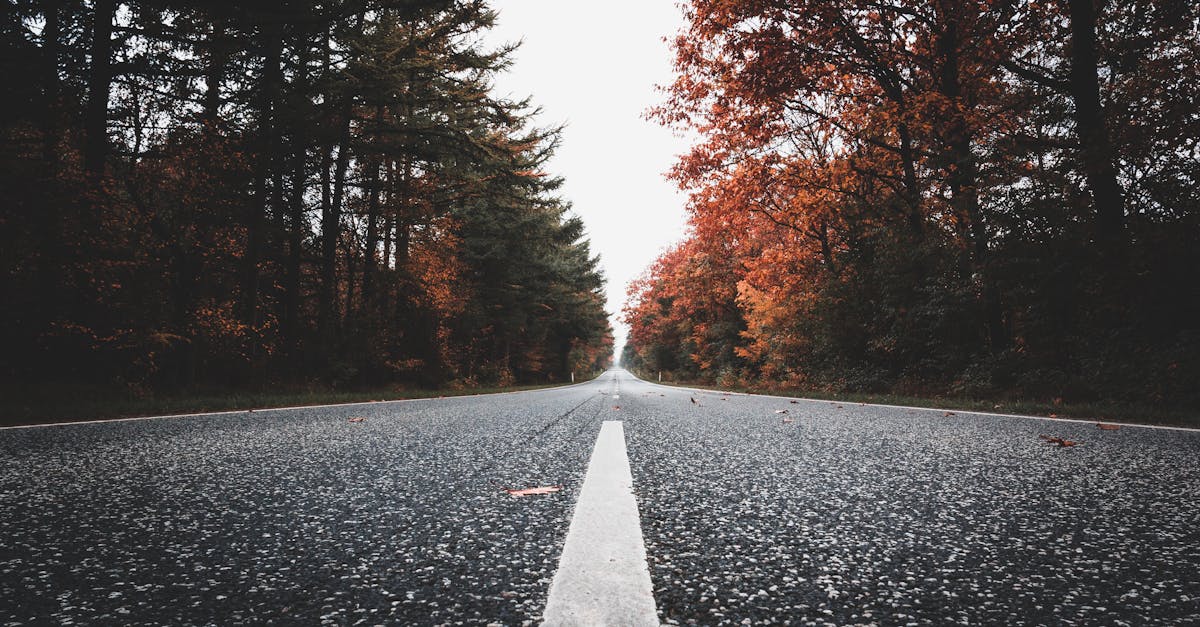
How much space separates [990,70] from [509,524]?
14.0 meters

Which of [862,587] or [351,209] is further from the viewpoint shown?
[351,209]

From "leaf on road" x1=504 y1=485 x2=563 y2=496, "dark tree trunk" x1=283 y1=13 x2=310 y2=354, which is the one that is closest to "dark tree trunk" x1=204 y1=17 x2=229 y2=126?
"dark tree trunk" x1=283 y1=13 x2=310 y2=354

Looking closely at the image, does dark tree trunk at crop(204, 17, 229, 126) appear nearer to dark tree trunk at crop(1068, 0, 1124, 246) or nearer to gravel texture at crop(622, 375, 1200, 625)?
gravel texture at crop(622, 375, 1200, 625)

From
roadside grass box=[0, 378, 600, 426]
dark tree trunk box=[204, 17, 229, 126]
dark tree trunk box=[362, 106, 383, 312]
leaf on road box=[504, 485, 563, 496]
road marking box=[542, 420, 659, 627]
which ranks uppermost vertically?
dark tree trunk box=[204, 17, 229, 126]

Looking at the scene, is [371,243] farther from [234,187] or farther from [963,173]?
[963,173]

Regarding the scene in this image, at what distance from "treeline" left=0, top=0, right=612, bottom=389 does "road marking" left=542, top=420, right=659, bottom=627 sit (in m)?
10.0

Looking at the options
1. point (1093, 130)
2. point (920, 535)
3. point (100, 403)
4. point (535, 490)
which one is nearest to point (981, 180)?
point (1093, 130)

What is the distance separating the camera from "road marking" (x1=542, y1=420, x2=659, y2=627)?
98cm

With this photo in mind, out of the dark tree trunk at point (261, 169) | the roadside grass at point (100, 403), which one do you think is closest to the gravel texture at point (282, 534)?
the roadside grass at point (100, 403)

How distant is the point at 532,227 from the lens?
83.4 ft

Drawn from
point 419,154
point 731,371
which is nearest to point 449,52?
point 419,154

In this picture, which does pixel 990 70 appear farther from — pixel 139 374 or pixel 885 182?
pixel 139 374

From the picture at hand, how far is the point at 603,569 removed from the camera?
1219 millimetres

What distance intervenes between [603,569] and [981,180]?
1308cm
